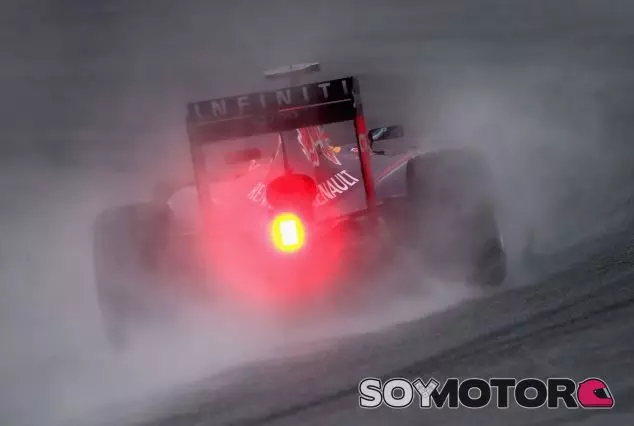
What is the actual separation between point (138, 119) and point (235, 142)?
158cm

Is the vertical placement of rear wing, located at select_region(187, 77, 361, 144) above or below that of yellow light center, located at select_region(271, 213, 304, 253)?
above

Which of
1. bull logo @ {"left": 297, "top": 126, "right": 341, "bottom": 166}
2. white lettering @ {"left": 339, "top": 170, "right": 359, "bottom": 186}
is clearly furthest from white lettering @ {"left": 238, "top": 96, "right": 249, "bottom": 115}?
white lettering @ {"left": 339, "top": 170, "right": 359, "bottom": 186}

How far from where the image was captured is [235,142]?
9.61 meters

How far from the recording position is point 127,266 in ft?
18.3

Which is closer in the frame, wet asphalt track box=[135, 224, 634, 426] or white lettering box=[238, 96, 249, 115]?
wet asphalt track box=[135, 224, 634, 426]

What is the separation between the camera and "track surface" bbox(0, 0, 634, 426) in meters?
4.64

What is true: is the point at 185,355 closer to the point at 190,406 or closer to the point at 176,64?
the point at 190,406

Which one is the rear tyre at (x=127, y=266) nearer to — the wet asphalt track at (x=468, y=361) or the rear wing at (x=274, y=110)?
the rear wing at (x=274, y=110)

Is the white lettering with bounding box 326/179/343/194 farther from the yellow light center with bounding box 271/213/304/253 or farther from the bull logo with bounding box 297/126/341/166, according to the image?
the yellow light center with bounding box 271/213/304/253

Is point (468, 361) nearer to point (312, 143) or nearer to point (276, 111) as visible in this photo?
point (276, 111)

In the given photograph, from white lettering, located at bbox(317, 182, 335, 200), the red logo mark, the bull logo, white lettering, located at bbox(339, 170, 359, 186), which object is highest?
the bull logo

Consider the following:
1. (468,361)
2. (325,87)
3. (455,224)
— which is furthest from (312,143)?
(468,361)

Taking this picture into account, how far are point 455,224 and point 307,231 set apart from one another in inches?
39.1

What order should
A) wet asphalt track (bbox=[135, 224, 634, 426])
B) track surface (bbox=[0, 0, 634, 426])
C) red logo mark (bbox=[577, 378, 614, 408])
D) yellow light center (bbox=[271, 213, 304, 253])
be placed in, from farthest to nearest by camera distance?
yellow light center (bbox=[271, 213, 304, 253]), track surface (bbox=[0, 0, 634, 426]), wet asphalt track (bbox=[135, 224, 634, 426]), red logo mark (bbox=[577, 378, 614, 408])
